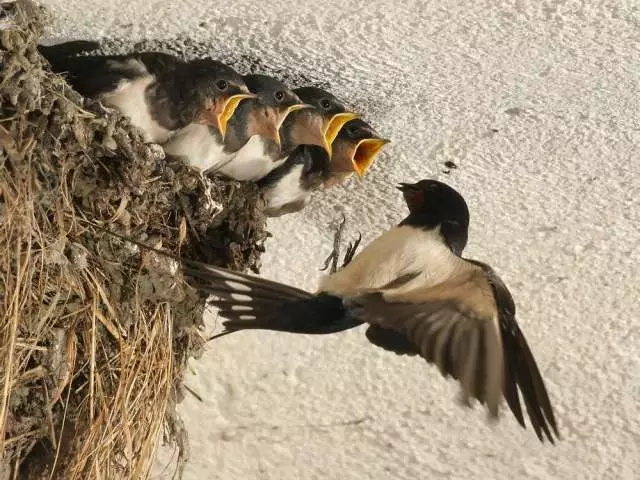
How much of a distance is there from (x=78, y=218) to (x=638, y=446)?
3.26 feet

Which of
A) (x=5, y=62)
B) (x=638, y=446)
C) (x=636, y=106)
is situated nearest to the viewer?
(x=5, y=62)

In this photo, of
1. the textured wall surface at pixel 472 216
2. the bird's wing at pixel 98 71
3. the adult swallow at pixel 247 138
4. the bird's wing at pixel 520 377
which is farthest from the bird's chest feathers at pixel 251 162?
the bird's wing at pixel 520 377

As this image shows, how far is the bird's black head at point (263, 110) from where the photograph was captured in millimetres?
1534

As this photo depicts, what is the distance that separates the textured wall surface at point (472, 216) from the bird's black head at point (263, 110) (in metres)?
0.03

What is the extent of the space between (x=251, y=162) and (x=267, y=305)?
280mm

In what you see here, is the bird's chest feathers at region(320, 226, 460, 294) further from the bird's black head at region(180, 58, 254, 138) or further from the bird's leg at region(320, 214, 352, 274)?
the bird's black head at region(180, 58, 254, 138)

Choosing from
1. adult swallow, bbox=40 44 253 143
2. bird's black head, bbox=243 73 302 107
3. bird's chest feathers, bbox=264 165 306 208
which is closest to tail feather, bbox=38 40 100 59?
adult swallow, bbox=40 44 253 143

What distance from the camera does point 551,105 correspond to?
4.92ft

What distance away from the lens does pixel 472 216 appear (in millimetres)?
1658

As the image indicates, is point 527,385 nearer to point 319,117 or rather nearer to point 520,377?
point 520,377

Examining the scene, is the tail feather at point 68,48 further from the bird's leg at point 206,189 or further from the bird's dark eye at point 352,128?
the bird's dark eye at point 352,128

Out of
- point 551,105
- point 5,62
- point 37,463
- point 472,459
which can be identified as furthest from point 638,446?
point 5,62

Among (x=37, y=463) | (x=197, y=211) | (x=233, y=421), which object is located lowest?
(x=233, y=421)

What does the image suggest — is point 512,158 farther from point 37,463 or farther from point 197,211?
point 37,463
